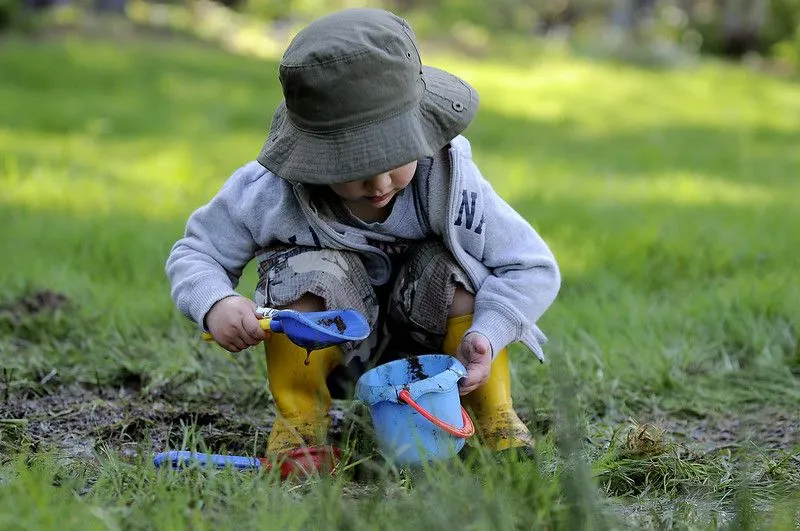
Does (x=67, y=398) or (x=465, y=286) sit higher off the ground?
(x=465, y=286)

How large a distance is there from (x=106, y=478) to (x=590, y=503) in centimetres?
94

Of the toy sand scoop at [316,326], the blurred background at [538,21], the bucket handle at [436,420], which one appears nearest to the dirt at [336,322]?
the toy sand scoop at [316,326]

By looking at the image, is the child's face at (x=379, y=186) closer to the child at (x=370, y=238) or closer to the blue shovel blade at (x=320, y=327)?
the child at (x=370, y=238)

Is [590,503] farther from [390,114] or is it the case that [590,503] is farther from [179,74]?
[179,74]

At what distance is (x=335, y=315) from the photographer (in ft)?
7.81

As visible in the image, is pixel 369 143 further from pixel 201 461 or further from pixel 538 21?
pixel 538 21

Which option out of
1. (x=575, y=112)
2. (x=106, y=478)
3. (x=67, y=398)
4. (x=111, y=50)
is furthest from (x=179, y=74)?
(x=106, y=478)

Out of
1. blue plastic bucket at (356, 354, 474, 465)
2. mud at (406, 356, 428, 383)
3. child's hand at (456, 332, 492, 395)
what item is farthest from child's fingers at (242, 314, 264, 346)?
child's hand at (456, 332, 492, 395)

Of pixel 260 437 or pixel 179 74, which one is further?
pixel 179 74

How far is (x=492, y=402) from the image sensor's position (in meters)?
2.56

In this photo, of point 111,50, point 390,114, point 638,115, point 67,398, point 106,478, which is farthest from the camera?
point 111,50

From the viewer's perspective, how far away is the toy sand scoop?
2281 mm

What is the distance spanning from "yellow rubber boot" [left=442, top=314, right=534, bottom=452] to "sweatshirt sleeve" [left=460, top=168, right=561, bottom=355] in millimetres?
79

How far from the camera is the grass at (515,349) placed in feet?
6.22
